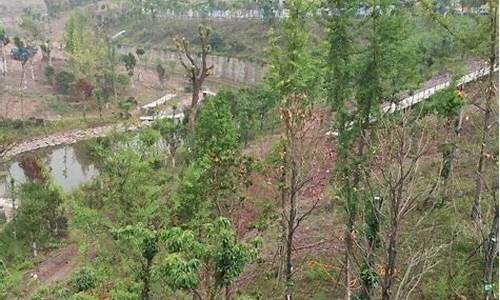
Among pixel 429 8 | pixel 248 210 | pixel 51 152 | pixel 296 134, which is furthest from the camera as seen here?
pixel 51 152

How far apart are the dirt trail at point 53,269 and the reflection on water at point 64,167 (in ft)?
27.7

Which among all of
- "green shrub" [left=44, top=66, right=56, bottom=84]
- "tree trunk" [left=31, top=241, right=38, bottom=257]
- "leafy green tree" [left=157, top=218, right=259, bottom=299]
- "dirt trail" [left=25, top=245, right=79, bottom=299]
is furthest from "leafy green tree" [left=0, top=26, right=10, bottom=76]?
"leafy green tree" [left=157, top=218, right=259, bottom=299]

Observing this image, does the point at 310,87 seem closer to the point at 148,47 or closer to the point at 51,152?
the point at 51,152

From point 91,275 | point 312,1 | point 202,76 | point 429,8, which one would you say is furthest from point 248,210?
point 429,8

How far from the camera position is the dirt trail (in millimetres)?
17391

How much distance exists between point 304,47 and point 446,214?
5212 millimetres

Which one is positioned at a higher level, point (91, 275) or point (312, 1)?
point (312, 1)

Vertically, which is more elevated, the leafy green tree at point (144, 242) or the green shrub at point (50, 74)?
the leafy green tree at point (144, 242)

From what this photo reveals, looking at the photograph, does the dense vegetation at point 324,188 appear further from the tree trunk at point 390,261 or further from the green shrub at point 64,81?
the green shrub at point 64,81

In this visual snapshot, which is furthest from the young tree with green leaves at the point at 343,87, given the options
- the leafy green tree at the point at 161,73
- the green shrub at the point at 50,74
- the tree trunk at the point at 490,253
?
the green shrub at the point at 50,74

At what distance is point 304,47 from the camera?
11.6 metres

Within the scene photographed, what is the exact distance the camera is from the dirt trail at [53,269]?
17.4 metres

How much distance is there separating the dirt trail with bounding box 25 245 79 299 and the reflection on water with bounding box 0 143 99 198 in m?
8.43

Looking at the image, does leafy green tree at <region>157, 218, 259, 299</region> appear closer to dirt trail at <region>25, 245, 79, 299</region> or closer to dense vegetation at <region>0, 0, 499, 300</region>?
dense vegetation at <region>0, 0, 499, 300</region>
